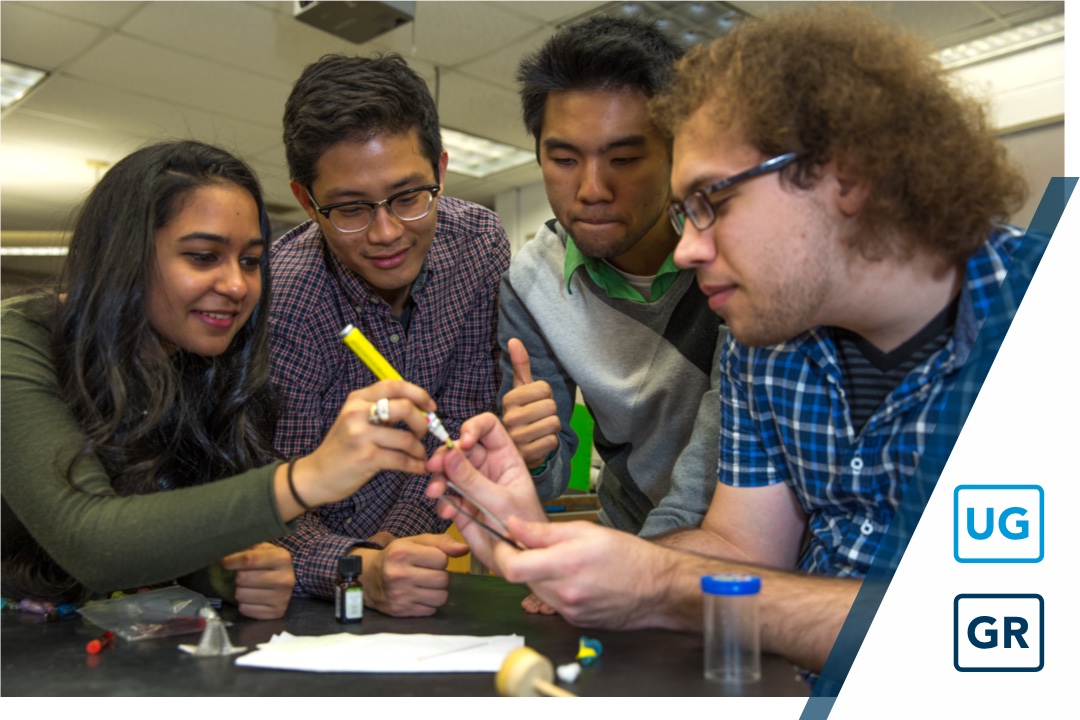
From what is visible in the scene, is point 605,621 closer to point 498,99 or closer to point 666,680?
point 666,680

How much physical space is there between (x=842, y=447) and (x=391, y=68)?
1189mm

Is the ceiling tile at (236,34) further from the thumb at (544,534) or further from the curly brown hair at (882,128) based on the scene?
the thumb at (544,534)

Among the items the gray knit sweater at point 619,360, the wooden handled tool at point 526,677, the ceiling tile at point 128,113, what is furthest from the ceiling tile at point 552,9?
the wooden handled tool at point 526,677

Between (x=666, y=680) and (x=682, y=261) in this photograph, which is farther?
(x=682, y=261)

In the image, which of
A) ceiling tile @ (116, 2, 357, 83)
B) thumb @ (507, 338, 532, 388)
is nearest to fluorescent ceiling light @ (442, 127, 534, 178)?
ceiling tile @ (116, 2, 357, 83)

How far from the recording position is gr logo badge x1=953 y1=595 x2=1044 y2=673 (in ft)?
2.96

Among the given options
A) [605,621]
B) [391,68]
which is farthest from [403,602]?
[391,68]

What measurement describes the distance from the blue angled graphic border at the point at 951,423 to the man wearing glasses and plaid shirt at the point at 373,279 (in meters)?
0.86

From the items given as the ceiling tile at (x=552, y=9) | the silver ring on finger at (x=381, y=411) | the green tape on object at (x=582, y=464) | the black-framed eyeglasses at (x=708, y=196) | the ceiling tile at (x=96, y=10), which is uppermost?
the ceiling tile at (x=552, y=9)

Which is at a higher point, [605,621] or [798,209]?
[798,209]

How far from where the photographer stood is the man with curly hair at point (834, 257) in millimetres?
1128

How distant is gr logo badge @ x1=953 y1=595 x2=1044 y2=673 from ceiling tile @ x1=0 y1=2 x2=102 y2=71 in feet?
13.0

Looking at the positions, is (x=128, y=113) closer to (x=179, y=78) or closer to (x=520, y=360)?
(x=179, y=78)

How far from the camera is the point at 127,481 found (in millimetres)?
1253
